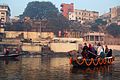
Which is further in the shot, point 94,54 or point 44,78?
point 94,54

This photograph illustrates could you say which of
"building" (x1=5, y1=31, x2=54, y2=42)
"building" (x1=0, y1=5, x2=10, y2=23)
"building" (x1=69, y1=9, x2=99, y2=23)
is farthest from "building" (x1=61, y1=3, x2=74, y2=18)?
"building" (x1=5, y1=31, x2=54, y2=42)

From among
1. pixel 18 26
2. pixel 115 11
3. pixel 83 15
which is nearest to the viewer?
pixel 18 26

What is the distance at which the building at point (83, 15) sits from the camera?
570 feet

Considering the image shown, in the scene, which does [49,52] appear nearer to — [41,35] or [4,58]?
[41,35]

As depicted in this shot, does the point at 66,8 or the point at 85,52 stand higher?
the point at 66,8

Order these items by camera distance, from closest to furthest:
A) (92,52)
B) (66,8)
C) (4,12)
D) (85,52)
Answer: (85,52) → (92,52) → (4,12) → (66,8)

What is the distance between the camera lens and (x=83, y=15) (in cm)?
18050

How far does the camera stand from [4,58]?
55.0m

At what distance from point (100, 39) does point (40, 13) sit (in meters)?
64.9

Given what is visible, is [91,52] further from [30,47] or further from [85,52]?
[30,47]

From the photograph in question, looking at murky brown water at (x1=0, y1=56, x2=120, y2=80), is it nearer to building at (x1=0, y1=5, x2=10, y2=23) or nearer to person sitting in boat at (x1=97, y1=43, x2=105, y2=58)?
person sitting in boat at (x1=97, y1=43, x2=105, y2=58)

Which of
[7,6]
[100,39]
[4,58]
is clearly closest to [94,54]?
[4,58]

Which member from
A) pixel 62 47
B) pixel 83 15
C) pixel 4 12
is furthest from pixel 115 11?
pixel 62 47

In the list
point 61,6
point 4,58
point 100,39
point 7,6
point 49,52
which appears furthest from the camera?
point 61,6
